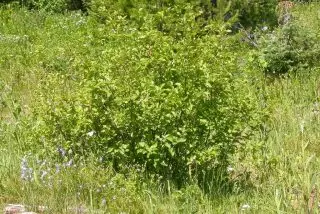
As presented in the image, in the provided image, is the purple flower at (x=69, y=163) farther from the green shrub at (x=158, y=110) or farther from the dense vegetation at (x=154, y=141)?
the green shrub at (x=158, y=110)

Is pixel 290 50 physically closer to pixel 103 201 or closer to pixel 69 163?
pixel 69 163

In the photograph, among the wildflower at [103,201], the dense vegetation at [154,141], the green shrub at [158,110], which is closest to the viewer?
the wildflower at [103,201]

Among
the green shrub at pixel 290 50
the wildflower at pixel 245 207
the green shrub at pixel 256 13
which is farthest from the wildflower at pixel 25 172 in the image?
the green shrub at pixel 256 13

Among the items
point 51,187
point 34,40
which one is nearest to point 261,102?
point 51,187

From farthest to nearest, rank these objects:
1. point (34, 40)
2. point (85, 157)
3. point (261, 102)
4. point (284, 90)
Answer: point (34, 40) < point (284, 90) < point (261, 102) < point (85, 157)

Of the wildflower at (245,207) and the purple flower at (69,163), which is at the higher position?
the purple flower at (69,163)

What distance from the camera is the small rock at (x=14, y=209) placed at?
13.2 feet

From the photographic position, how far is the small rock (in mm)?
4031

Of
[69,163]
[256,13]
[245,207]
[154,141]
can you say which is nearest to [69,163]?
[69,163]

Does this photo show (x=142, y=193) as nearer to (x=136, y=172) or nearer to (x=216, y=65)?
(x=136, y=172)

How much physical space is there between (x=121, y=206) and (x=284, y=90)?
3.46m

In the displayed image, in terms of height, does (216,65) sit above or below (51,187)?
above

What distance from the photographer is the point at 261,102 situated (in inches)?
252

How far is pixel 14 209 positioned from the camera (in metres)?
4.07
